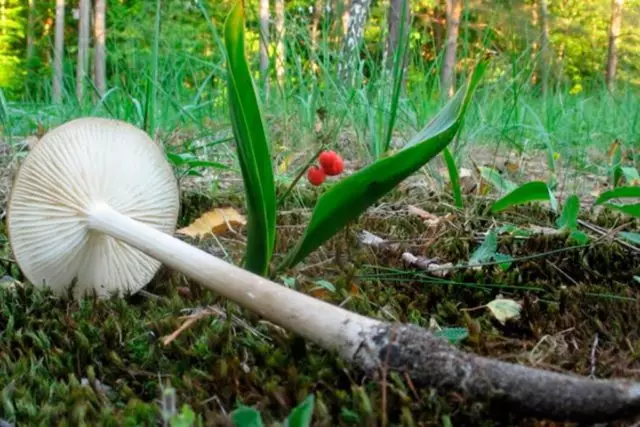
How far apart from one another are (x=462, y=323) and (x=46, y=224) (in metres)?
0.93

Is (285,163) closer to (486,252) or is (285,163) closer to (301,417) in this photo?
(486,252)

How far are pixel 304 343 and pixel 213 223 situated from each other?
0.85 m

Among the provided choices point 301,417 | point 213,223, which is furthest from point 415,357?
point 213,223

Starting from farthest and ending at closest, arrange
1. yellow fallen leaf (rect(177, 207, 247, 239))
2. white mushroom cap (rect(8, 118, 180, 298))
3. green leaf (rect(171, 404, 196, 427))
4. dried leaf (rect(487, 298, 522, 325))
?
yellow fallen leaf (rect(177, 207, 247, 239)) → white mushroom cap (rect(8, 118, 180, 298)) → dried leaf (rect(487, 298, 522, 325)) → green leaf (rect(171, 404, 196, 427))

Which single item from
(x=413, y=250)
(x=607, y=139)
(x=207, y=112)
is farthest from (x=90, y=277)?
(x=607, y=139)

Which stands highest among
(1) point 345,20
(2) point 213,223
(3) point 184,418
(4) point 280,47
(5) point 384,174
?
(1) point 345,20

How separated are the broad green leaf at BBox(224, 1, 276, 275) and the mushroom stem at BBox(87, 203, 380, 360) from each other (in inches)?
5.0

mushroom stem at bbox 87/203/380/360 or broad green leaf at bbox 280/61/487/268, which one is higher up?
broad green leaf at bbox 280/61/487/268

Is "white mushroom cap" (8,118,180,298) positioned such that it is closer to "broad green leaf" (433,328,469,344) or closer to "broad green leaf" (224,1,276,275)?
"broad green leaf" (224,1,276,275)

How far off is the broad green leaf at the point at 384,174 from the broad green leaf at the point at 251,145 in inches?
3.8

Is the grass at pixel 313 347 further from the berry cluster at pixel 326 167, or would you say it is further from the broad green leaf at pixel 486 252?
the berry cluster at pixel 326 167

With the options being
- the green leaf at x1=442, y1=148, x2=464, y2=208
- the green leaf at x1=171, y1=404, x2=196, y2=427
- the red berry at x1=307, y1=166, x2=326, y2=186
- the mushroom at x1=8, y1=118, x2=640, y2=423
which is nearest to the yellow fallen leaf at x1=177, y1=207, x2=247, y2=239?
the mushroom at x1=8, y1=118, x2=640, y2=423

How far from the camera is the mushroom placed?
1000 millimetres

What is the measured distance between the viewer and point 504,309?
1.40 meters
